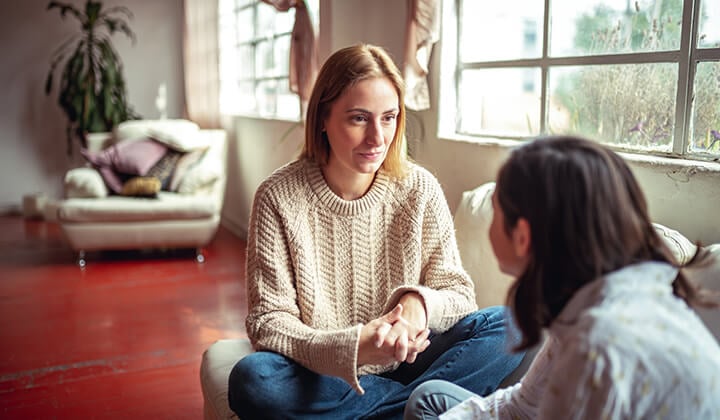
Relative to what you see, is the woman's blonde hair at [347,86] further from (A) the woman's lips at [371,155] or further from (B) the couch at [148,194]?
(B) the couch at [148,194]

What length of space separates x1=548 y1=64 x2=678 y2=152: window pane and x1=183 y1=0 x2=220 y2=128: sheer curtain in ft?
13.7

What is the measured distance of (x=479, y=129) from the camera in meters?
2.78

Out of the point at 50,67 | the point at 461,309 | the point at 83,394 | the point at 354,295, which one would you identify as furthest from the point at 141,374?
the point at 50,67

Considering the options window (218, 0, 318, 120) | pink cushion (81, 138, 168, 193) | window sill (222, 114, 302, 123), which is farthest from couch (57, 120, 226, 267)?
window (218, 0, 318, 120)

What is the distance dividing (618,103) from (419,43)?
0.82 metres

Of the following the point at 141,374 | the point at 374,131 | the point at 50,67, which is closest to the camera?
the point at 374,131

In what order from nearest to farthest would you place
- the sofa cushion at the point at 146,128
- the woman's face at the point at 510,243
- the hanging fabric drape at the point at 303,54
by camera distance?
the woman's face at the point at 510,243 < the hanging fabric drape at the point at 303,54 < the sofa cushion at the point at 146,128

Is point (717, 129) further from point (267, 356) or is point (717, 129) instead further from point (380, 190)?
point (267, 356)

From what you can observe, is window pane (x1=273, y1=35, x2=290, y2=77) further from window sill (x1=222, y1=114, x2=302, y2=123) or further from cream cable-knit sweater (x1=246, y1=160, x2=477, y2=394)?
cream cable-knit sweater (x1=246, y1=160, x2=477, y2=394)

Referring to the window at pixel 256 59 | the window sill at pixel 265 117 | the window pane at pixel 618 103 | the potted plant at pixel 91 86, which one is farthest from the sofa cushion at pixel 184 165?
the window pane at pixel 618 103

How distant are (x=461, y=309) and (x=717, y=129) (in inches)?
32.7

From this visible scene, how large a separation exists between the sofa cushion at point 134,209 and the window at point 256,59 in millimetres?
848

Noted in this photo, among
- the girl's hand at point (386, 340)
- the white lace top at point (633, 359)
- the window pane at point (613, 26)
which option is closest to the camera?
the white lace top at point (633, 359)

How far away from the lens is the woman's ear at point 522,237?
949 mm
